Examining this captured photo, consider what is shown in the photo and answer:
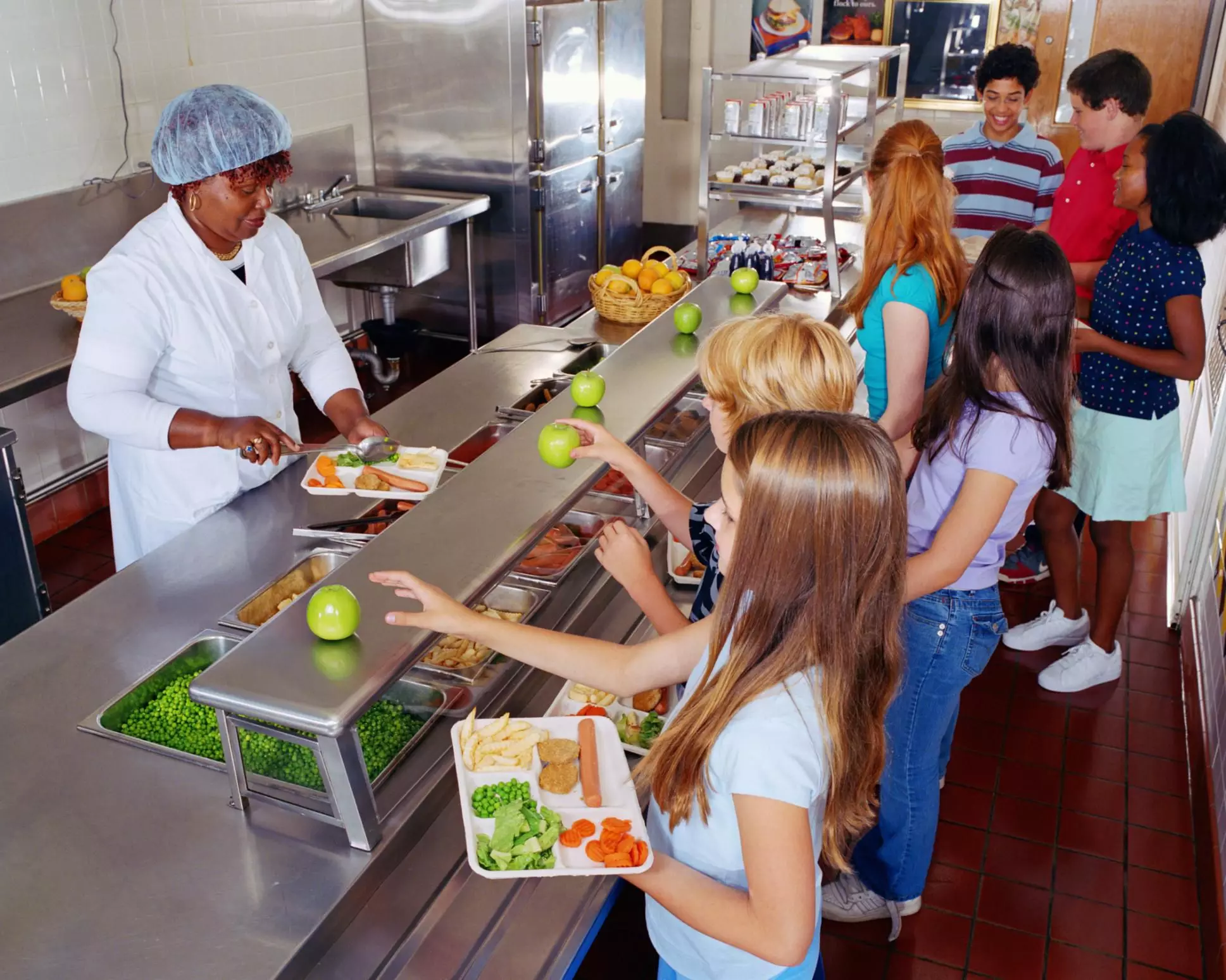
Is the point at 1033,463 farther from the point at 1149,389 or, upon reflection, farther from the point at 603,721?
the point at 1149,389

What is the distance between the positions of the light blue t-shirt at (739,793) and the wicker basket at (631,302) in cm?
229

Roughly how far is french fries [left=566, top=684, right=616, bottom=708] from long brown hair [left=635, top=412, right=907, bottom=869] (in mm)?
599

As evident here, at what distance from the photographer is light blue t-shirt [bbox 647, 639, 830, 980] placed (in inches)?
53.1

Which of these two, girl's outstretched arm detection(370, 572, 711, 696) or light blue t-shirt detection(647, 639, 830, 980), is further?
girl's outstretched arm detection(370, 572, 711, 696)

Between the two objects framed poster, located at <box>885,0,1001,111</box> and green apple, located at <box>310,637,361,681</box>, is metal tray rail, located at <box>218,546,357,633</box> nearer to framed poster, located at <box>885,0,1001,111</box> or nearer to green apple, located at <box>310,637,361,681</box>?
green apple, located at <box>310,637,361,681</box>

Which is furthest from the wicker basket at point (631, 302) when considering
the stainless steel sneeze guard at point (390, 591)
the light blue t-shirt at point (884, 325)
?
the stainless steel sneeze guard at point (390, 591)

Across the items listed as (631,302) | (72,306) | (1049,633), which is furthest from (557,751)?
(72,306)

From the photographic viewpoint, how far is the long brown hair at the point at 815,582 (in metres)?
1.34

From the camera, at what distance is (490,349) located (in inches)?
145

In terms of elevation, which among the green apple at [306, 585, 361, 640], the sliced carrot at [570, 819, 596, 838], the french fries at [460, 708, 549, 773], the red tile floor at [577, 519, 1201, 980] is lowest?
the red tile floor at [577, 519, 1201, 980]

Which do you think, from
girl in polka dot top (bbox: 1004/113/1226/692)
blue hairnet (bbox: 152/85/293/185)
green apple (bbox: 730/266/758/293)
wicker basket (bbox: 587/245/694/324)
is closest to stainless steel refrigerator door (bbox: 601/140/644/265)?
wicker basket (bbox: 587/245/694/324)

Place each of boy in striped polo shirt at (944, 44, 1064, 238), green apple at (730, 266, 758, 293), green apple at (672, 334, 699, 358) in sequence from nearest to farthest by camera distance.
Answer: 1. green apple at (672, 334, 699, 358)
2. green apple at (730, 266, 758, 293)
3. boy in striped polo shirt at (944, 44, 1064, 238)

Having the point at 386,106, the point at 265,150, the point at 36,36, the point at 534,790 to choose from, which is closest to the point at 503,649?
the point at 534,790

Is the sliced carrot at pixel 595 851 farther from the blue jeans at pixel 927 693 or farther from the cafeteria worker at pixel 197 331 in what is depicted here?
the cafeteria worker at pixel 197 331
